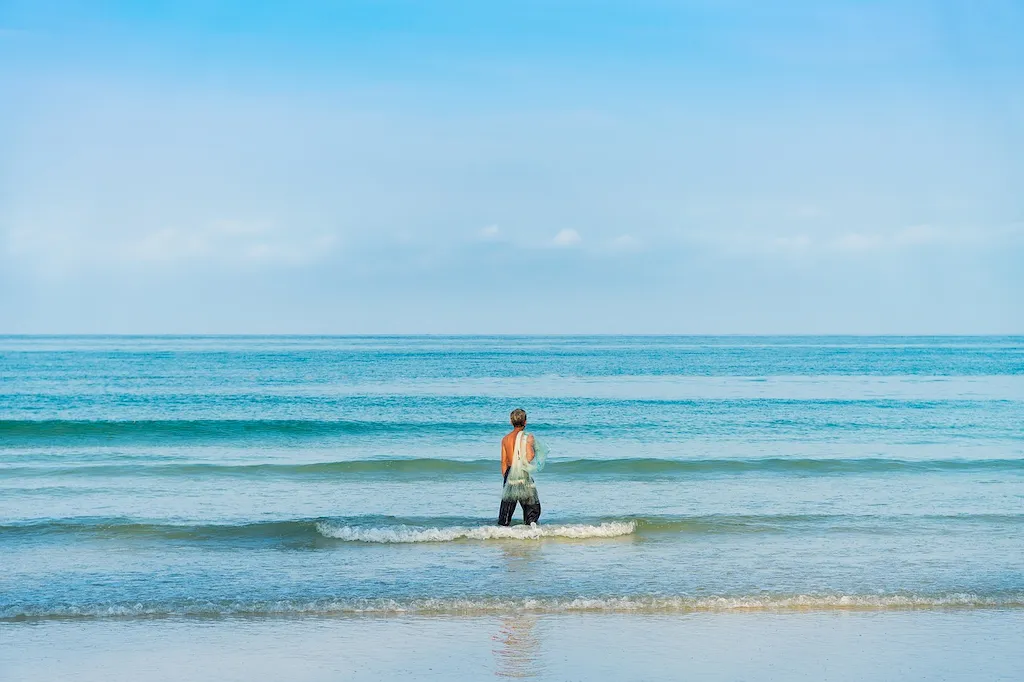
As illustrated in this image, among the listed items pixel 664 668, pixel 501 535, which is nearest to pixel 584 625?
pixel 664 668

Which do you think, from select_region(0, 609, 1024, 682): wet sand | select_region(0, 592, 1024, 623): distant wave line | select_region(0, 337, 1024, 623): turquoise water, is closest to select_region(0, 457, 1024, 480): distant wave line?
select_region(0, 337, 1024, 623): turquoise water

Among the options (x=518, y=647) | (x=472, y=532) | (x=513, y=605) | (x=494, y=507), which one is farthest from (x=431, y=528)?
(x=518, y=647)

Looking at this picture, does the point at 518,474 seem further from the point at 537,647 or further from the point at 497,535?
the point at 537,647

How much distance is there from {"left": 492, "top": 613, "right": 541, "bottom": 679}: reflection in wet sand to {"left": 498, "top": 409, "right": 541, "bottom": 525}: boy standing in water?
3.27m

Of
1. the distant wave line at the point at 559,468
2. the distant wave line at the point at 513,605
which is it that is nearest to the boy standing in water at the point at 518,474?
the distant wave line at the point at 513,605

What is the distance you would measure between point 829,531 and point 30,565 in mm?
9819

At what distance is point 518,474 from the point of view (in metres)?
12.3

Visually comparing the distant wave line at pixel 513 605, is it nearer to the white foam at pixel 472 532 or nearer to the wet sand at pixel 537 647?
the wet sand at pixel 537 647

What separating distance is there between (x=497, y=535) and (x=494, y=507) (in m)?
2.42

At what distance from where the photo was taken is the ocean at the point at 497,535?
28.1 ft

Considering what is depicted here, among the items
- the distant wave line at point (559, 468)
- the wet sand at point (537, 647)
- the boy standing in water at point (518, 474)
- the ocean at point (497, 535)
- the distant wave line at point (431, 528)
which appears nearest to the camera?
the wet sand at point (537, 647)

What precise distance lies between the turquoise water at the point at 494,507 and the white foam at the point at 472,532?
0.04 meters

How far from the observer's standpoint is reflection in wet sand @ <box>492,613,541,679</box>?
7.32 metres

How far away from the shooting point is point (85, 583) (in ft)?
33.4
